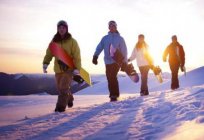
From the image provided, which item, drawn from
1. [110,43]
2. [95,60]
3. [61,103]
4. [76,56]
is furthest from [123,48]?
[61,103]

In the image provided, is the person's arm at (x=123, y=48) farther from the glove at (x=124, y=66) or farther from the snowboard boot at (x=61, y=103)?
the snowboard boot at (x=61, y=103)

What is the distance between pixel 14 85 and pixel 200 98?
179ft

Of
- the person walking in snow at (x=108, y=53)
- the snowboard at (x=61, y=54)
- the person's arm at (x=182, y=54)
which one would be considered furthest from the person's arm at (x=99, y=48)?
the person's arm at (x=182, y=54)

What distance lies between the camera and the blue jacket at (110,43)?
8852 mm

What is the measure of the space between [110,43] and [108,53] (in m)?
0.29

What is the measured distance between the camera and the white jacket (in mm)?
11016

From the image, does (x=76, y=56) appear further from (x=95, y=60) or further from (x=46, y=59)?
(x=95, y=60)

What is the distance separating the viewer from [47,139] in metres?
4.07

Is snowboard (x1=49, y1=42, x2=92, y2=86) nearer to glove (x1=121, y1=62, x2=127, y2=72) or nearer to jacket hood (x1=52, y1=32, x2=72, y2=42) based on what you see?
jacket hood (x1=52, y1=32, x2=72, y2=42)

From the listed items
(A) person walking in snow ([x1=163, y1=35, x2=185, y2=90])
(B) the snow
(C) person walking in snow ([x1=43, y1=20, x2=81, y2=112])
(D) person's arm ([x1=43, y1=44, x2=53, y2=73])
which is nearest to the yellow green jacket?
(C) person walking in snow ([x1=43, y1=20, x2=81, y2=112])

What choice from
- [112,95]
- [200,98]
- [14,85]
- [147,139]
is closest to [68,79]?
[112,95]

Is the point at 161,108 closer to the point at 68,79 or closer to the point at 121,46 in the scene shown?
the point at 68,79

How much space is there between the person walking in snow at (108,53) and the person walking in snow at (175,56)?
3.83m

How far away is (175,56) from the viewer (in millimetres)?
12266
